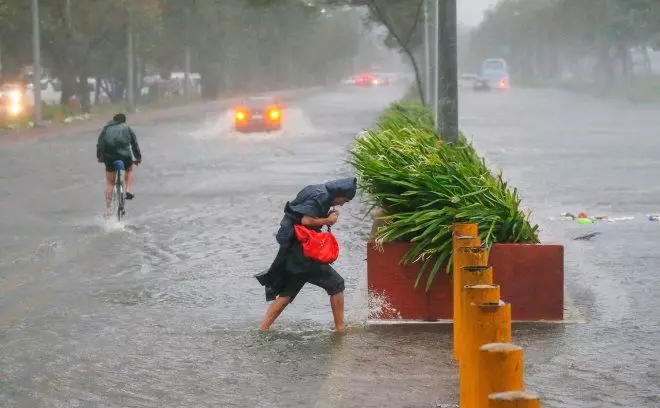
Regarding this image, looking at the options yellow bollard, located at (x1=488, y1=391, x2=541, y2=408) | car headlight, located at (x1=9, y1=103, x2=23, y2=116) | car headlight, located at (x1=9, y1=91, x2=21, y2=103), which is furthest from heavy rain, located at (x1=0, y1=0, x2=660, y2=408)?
car headlight, located at (x1=9, y1=91, x2=21, y2=103)

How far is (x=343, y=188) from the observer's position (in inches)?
393

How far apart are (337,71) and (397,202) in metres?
174

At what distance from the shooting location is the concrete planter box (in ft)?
34.3

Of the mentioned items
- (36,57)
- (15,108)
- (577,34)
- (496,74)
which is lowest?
(15,108)

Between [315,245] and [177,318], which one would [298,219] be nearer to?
[315,245]

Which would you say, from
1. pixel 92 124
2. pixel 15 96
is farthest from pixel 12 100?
pixel 92 124

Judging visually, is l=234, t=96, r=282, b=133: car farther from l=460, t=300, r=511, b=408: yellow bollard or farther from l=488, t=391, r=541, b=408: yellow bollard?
l=488, t=391, r=541, b=408: yellow bollard

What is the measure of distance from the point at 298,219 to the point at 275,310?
0.73 metres

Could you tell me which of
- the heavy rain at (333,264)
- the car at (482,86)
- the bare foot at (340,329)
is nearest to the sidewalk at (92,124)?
the heavy rain at (333,264)

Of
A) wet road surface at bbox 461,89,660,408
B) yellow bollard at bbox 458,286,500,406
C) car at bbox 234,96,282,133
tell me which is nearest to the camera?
yellow bollard at bbox 458,286,500,406

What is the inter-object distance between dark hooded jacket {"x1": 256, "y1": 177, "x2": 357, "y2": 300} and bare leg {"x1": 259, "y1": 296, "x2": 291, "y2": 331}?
68 mm

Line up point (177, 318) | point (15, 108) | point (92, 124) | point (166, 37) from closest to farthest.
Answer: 1. point (177, 318)
2. point (92, 124)
3. point (15, 108)
4. point (166, 37)

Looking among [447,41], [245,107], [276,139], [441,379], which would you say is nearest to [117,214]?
[447,41]

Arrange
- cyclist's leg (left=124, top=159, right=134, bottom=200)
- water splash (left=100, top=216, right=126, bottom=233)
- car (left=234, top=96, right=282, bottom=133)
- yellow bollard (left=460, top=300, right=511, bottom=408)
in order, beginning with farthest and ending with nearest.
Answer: car (left=234, top=96, right=282, bottom=133) → cyclist's leg (left=124, top=159, right=134, bottom=200) → water splash (left=100, top=216, right=126, bottom=233) → yellow bollard (left=460, top=300, right=511, bottom=408)
